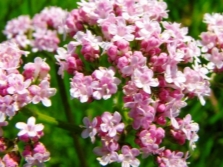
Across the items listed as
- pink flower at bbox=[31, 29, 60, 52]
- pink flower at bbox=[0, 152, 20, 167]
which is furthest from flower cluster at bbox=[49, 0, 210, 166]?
pink flower at bbox=[31, 29, 60, 52]

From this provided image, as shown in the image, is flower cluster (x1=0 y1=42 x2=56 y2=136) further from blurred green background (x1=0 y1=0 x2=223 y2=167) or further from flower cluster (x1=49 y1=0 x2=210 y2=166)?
blurred green background (x1=0 y1=0 x2=223 y2=167)

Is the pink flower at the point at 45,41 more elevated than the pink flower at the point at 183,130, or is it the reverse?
the pink flower at the point at 45,41

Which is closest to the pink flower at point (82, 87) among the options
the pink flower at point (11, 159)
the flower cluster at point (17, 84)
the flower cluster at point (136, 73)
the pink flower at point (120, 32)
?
the flower cluster at point (136, 73)

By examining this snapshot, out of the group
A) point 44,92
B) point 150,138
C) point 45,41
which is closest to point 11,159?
point 44,92

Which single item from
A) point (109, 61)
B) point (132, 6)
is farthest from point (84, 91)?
point (132, 6)

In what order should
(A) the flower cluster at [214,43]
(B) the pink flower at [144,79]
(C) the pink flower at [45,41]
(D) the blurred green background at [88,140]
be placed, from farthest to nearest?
(D) the blurred green background at [88,140], (C) the pink flower at [45,41], (A) the flower cluster at [214,43], (B) the pink flower at [144,79]

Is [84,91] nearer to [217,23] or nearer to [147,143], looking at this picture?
[147,143]

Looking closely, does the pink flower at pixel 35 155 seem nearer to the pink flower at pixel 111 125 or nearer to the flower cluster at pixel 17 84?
the flower cluster at pixel 17 84
